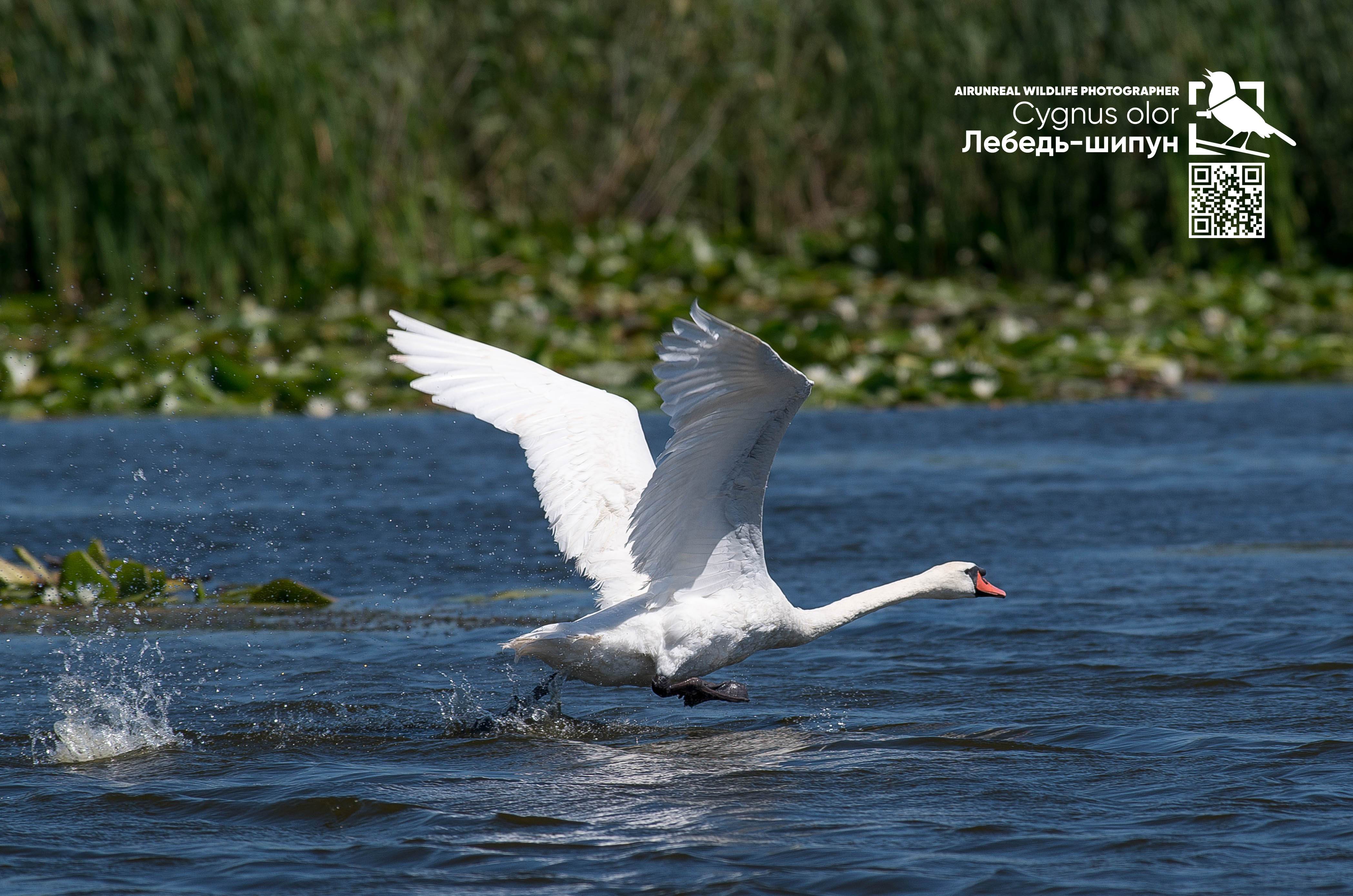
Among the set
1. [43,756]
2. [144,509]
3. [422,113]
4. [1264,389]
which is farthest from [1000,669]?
[422,113]

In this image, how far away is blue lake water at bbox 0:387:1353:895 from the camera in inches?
165

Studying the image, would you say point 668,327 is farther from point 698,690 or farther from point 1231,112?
point 698,690

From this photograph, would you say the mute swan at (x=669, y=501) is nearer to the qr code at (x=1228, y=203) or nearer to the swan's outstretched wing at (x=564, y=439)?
the swan's outstretched wing at (x=564, y=439)

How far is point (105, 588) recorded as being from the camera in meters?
7.05

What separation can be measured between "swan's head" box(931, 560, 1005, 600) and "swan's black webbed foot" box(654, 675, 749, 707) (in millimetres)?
952

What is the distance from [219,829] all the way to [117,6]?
951cm

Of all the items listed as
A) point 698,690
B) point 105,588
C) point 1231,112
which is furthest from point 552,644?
point 1231,112

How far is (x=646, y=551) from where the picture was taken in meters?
5.64

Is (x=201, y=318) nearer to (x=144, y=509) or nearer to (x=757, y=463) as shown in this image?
(x=144, y=509)

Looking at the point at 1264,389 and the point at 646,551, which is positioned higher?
the point at 1264,389

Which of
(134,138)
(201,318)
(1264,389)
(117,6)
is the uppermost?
(117,6)

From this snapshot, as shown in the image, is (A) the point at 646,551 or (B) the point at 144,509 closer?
(A) the point at 646,551

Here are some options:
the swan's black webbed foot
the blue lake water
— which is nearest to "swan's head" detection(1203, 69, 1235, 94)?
the blue lake water

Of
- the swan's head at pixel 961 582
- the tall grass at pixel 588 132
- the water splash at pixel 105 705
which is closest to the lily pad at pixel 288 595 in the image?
the water splash at pixel 105 705
